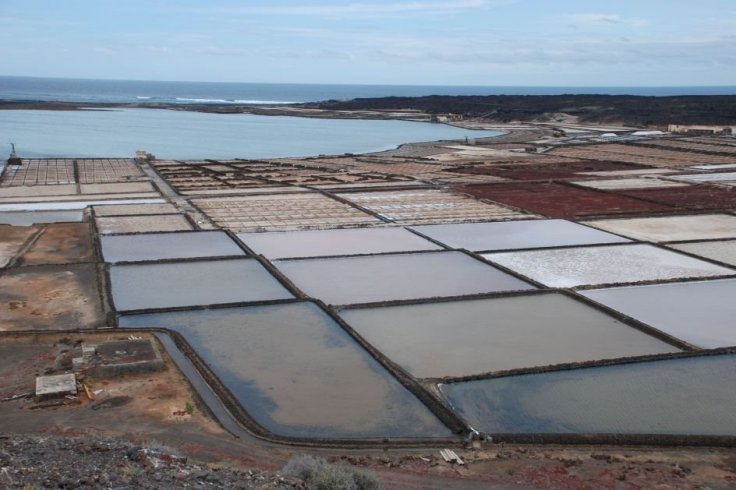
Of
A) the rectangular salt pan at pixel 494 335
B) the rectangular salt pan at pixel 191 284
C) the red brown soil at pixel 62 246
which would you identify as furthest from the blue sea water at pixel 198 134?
the rectangular salt pan at pixel 494 335

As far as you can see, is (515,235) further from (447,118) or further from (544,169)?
(447,118)

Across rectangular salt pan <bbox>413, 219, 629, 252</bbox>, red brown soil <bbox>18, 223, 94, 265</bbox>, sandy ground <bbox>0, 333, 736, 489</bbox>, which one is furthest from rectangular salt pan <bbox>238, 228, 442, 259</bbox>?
sandy ground <bbox>0, 333, 736, 489</bbox>

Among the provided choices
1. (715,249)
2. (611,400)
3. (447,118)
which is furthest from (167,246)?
(447,118)

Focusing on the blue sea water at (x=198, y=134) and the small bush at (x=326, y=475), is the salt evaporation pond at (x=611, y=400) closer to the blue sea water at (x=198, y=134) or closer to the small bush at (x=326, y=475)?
the small bush at (x=326, y=475)

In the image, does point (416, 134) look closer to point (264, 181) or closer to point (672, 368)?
point (264, 181)

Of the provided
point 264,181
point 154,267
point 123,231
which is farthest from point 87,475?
point 264,181
